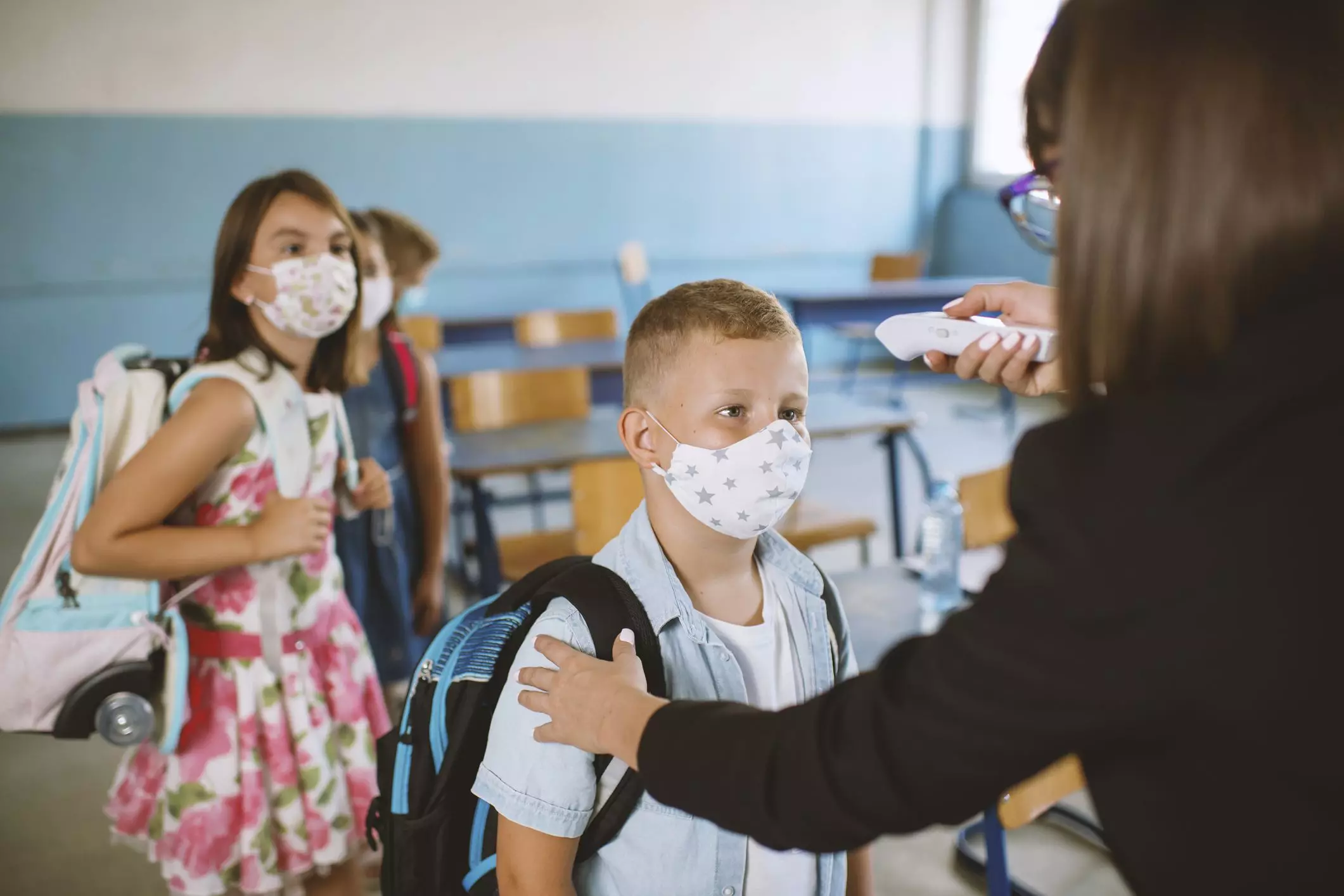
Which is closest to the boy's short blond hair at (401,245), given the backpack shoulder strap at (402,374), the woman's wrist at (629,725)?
the backpack shoulder strap at (402,374)

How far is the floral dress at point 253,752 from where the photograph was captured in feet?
4.97

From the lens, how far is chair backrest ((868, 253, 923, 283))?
764cm

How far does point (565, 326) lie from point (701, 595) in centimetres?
434

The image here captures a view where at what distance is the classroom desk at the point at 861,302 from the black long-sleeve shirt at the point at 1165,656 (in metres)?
4.35

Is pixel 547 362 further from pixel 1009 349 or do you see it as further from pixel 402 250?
pixel 1009 349

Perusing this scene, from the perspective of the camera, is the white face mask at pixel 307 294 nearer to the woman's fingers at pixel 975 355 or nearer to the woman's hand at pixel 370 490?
the woman's hand at pixel 370 490

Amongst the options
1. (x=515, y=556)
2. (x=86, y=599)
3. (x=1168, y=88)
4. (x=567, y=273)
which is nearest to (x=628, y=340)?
(x=1168, y=88)

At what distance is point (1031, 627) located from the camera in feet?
2.05

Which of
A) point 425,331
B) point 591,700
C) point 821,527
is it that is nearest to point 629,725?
point 591,700

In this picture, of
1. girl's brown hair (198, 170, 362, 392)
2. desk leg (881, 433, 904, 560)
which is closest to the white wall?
desk leg (881, 433, 904, 560)

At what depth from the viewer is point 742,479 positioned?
3.83ft

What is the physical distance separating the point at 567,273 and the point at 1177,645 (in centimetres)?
718

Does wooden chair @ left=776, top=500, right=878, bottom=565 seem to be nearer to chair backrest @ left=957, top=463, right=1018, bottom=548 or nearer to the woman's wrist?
chair backrest @ left=957, top=463, right=1018, bottom=548

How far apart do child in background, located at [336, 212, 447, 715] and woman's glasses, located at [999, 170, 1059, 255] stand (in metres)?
1.57
